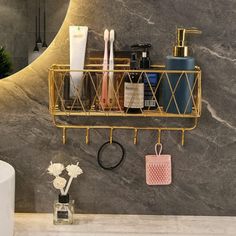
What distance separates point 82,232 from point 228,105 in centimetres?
55

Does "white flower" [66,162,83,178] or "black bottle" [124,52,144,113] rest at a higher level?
"black bottle" [124,52,144,113]

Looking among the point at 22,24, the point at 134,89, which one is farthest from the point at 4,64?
the point at 134,89

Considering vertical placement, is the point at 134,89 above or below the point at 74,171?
above

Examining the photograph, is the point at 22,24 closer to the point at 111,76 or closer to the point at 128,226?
the point at 111,76

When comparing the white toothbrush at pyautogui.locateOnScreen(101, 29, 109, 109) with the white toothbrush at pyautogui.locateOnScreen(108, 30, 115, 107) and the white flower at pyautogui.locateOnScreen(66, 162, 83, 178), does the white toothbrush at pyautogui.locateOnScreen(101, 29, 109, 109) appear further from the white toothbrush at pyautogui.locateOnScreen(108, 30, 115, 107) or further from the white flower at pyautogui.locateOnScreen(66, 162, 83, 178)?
the white flower at pyautogui.locateOnScreen(66, 162, 83, 178)

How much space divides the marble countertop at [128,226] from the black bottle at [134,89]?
34 cm

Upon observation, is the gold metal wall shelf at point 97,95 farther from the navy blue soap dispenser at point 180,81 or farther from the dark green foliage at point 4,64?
the dark green foliage at point 4,64

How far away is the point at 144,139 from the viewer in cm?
165

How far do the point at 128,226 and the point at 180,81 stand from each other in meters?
0.44

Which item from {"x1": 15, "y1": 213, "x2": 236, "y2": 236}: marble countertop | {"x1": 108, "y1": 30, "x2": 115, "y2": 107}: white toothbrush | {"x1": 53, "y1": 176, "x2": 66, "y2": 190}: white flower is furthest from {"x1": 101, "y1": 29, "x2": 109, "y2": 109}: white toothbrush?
{"x1": 15, "y1": 213, "x2": 236, "y2": 236}: marble countertop

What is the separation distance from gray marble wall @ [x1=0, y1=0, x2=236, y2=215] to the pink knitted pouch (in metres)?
0.02

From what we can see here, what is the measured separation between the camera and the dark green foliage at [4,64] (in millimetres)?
1614

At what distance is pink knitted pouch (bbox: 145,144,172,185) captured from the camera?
165cm

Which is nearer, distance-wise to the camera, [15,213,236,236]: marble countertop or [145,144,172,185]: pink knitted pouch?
→ [15,213,236,236]: marble countertop
